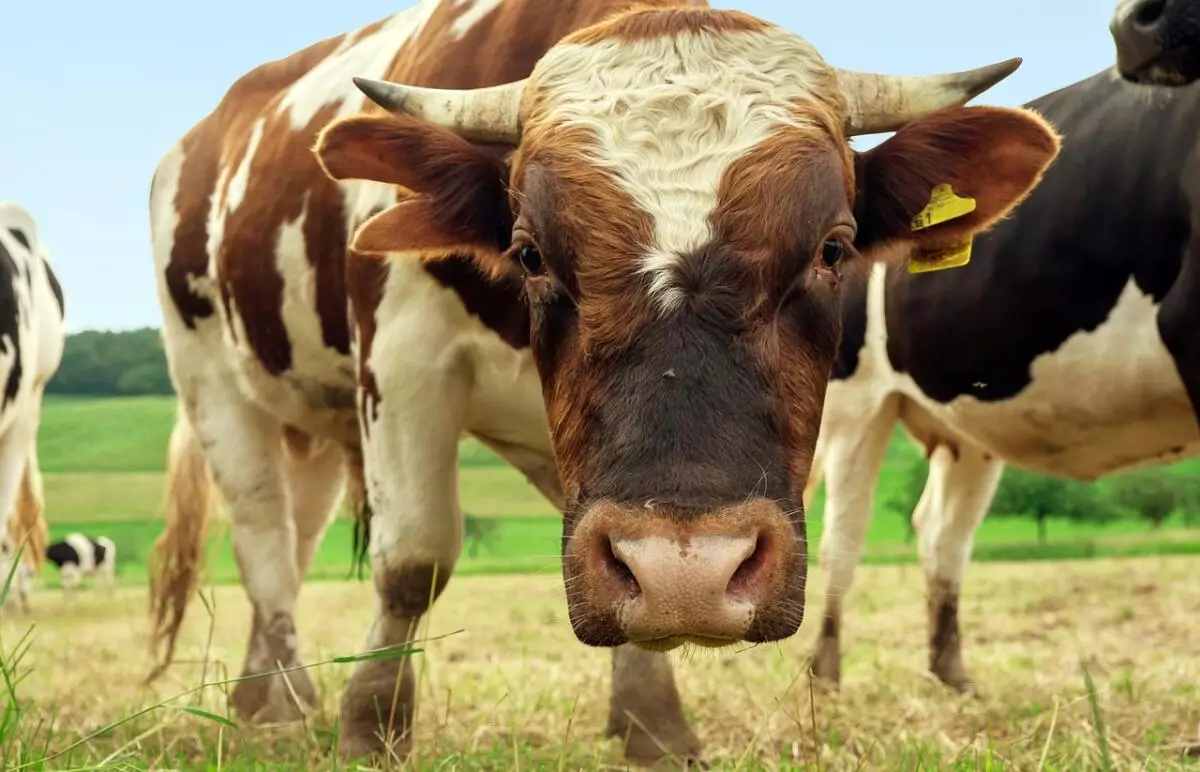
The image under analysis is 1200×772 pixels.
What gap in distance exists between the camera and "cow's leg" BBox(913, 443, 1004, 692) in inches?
244

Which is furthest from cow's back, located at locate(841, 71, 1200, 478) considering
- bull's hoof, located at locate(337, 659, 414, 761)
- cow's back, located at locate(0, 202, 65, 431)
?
cow's back, located at locate(0, 202, 65, 431)

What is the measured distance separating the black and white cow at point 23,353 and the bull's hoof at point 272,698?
2121mm

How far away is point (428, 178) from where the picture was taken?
10.4 feet

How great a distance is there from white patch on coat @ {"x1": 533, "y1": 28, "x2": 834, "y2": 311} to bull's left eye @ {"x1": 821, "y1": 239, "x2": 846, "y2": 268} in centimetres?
26

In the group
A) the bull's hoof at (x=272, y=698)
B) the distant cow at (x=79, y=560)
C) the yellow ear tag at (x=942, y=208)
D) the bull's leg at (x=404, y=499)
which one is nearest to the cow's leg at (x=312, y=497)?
the bull's hoof at (x=272, y=698)

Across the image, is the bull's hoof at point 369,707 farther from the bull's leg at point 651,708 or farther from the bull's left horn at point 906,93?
the bull's left horn at point 906,93

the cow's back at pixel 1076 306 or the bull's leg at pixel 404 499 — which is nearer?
the bull's leg at pixel 404 499

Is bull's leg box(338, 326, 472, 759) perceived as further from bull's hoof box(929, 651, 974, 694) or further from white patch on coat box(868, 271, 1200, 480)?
bull's hoof box(929, 651, 974, 694)

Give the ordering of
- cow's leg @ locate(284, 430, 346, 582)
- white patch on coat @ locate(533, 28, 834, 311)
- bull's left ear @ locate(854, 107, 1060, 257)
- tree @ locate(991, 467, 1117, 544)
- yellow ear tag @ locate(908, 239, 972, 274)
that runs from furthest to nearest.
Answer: tree @ locate(991, 467, 1117, 544), cow's leg @ locate(284, 430, 346, 582), yellow ear tag @ locate(908, 239, 972, 274), bull's left ear @ locate(854, 107, 1060, 257), white patch on coat @ locate(533, 28, 834, 311)

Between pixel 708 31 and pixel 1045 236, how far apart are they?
8.04ft

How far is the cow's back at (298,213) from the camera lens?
3.75 meters

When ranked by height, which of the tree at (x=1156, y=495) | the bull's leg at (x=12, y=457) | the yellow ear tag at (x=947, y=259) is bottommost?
the tree at (x=1156, y=495)

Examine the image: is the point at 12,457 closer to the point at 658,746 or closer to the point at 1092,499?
the point at 658,746

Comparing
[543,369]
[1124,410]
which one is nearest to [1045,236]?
[1124,410]
